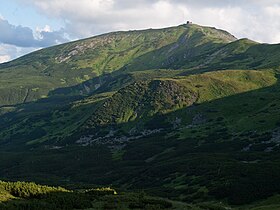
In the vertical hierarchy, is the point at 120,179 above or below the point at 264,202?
below

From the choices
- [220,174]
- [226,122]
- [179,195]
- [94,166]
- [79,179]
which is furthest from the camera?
[226,122]

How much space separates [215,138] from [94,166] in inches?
1903

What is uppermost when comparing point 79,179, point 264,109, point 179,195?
point 264,109

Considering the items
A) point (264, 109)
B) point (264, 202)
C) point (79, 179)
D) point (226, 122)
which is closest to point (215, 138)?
point (226, 122)

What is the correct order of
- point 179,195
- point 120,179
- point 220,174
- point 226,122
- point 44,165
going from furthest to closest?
point 226,122, point 44,165, point 120,179, point 220,174, point 179,195

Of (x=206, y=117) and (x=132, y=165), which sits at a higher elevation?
(x=206, y=117)

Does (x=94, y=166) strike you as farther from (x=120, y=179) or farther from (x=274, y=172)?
(x=274, y=172)

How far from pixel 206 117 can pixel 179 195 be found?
12692 centimetres

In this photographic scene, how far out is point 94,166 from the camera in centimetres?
15225

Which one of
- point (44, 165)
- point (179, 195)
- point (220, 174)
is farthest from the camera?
point (44, 165)

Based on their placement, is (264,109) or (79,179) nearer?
(79,179)

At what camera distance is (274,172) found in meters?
→ 72.8

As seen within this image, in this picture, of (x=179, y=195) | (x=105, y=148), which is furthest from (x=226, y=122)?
(x=179, y=195)

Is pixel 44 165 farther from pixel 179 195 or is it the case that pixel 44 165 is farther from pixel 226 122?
pixel 179 195
